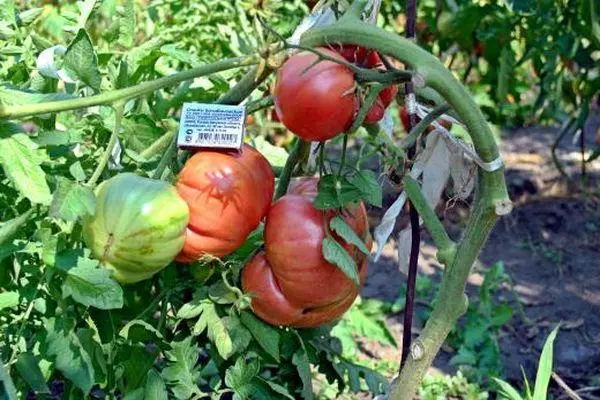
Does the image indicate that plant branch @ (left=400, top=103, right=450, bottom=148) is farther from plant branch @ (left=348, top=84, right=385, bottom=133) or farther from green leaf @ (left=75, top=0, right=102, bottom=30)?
green leaf @ (left=75, top=0, right=102, bottom=30)

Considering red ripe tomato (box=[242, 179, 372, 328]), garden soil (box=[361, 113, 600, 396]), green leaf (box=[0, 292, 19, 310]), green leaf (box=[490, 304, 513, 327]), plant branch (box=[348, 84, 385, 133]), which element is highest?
plant branch (box=[348, 84, 385, 133])

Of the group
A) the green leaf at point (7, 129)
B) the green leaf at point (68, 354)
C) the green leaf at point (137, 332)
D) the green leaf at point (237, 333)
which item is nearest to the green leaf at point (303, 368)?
the green leaf at point (237, 333)

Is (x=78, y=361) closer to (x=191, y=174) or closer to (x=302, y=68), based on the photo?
(x=191, y=174)

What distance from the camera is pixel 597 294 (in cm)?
273

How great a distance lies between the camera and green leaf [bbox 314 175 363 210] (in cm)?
130

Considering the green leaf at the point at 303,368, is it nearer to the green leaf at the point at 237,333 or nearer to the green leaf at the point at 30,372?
the green leaf at the point at 237,333

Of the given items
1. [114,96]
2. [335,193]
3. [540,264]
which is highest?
[114,96]

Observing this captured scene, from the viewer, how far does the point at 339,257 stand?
1299 mm

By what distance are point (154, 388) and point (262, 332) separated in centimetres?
18

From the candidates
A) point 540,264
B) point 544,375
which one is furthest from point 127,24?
point 540,264

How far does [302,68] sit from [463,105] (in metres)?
0.20

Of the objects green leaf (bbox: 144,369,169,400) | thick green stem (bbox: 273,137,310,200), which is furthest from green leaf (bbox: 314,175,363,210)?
green leaf (bbox: 144,369,169,400)

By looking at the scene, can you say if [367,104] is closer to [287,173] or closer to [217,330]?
[287,173]

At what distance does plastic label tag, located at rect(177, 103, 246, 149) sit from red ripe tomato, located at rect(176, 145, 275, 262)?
17 mm
